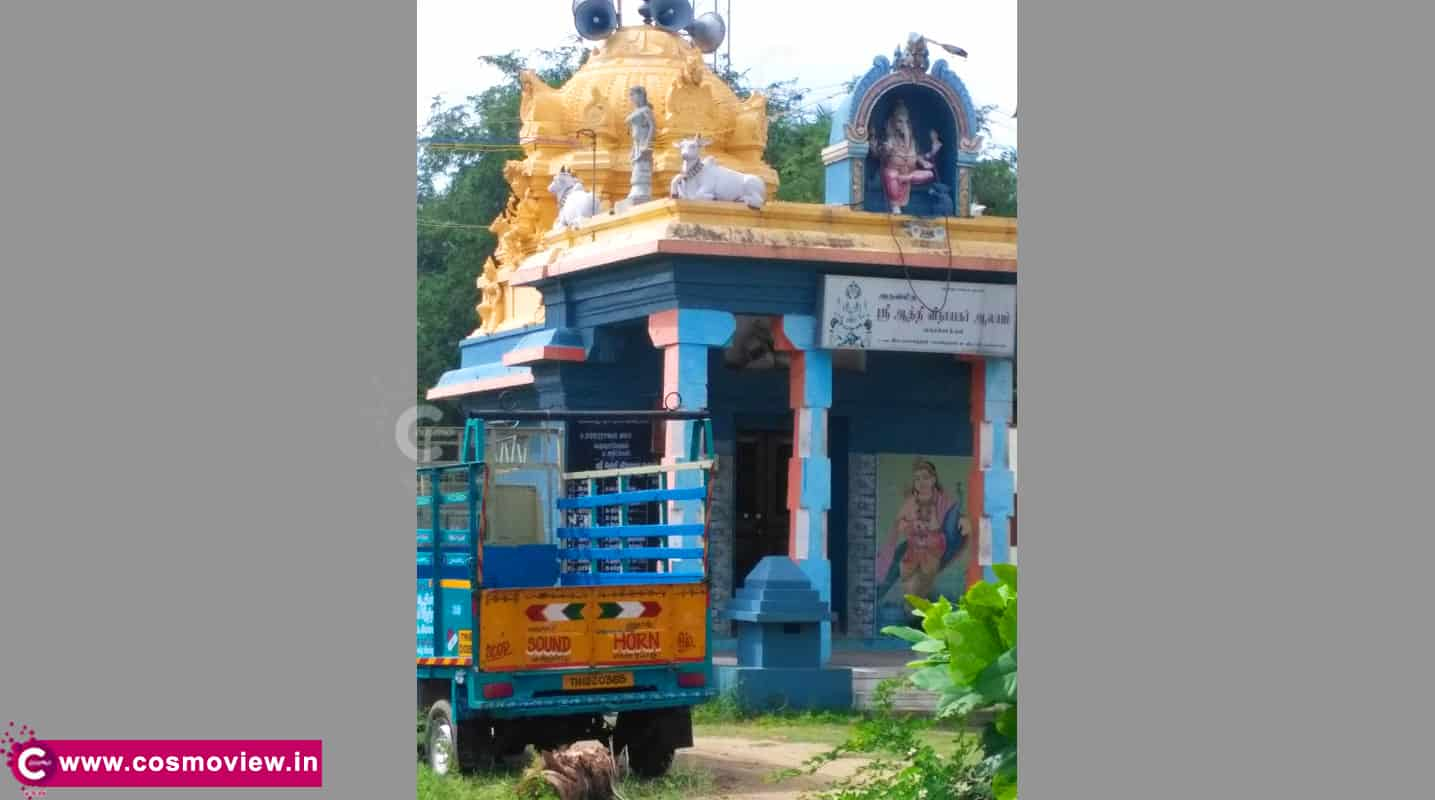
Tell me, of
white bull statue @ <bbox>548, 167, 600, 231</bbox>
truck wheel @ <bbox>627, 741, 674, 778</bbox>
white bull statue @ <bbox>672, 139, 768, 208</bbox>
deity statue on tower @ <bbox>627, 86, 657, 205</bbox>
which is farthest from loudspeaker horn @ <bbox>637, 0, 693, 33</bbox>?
truck wheel @ <bbox>627, 741, 674, 778</bbox>

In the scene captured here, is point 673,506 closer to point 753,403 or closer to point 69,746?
point 753,403

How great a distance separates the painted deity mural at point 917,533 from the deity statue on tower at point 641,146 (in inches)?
110

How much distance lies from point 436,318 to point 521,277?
1.46 meters

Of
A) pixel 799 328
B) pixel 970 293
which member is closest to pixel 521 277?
pixel 799 328

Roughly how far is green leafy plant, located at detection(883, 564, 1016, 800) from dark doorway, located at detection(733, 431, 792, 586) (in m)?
7.67

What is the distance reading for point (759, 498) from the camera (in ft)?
50.1

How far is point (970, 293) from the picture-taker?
13742 millimetres

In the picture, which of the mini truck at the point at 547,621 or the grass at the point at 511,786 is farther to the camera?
the mini truck at the point at 547,621

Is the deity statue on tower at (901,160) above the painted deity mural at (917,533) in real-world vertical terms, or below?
above

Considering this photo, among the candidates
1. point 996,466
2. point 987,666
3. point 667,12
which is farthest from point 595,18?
point 987,666

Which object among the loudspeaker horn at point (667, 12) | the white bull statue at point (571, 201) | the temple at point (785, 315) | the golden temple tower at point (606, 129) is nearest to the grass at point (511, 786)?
the temple at point (785, 315)

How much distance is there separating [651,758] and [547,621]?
908mm

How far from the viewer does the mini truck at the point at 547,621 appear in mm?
9500

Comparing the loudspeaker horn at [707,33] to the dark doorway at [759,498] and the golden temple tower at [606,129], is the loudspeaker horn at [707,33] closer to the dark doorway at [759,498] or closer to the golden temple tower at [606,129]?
the golden temple tower at [606,129]
